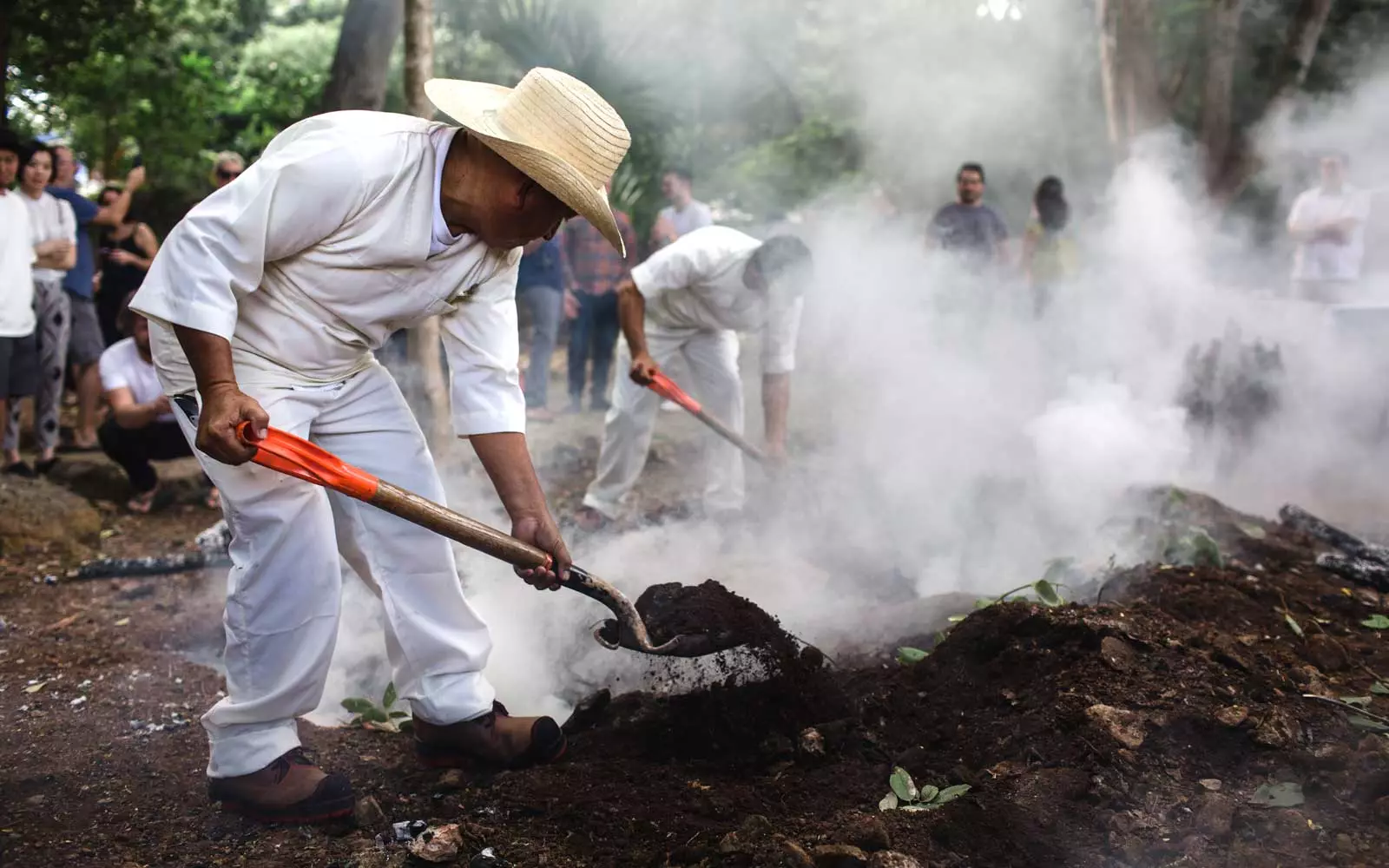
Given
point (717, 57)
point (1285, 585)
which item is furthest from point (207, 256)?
point (717, 57)

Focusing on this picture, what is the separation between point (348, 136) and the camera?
8.89 feet

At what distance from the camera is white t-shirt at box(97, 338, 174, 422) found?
6.14m

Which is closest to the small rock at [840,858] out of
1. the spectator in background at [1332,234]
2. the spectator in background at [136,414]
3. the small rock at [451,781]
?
the small rock at [451,781]

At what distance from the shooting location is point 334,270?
2.80 m

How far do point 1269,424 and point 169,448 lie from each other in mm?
7494

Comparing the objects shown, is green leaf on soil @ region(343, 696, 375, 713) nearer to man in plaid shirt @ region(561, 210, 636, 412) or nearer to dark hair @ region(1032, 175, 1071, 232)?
man in plaid shirt @ region(561, 210, 636, 412)

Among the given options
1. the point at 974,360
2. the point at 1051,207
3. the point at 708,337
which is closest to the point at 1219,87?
the point at 1051,207

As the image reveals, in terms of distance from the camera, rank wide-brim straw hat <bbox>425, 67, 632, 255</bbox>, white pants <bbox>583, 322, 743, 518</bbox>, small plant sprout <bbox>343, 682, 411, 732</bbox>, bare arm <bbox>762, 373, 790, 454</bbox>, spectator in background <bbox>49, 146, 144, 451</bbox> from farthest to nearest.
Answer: spectator in background <bbox>49, 146, 144, 451</bbox> → bare arm <bbox>762, 373, 790, 454</bbox> → white pants <bbox>583, 322, 743, 518</bbox> → small plant sprout <bbox>343, 682, 411, 732</bbox> → wide-brim straw hat <bbox>425, 67, 632, 255</bbox>

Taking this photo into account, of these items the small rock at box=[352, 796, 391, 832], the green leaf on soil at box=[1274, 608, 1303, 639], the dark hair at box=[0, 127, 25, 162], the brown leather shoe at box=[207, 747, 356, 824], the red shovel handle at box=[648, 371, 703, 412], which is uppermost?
the dark hair at box=[0, 127, 25, 162]

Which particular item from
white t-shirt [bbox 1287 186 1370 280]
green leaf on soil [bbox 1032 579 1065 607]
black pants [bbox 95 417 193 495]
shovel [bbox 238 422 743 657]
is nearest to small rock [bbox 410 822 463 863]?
shovel [bbox 238 422 743 657]

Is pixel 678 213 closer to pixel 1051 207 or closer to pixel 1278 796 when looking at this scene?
pixel 1051 207

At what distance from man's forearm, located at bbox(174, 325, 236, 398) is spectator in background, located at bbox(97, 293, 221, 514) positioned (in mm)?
3796

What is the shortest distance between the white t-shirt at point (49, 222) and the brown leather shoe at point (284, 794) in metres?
5.49

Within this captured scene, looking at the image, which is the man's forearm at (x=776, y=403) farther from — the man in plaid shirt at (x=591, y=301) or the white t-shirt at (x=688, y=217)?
the white t-shirt at (x=688, y=217)
